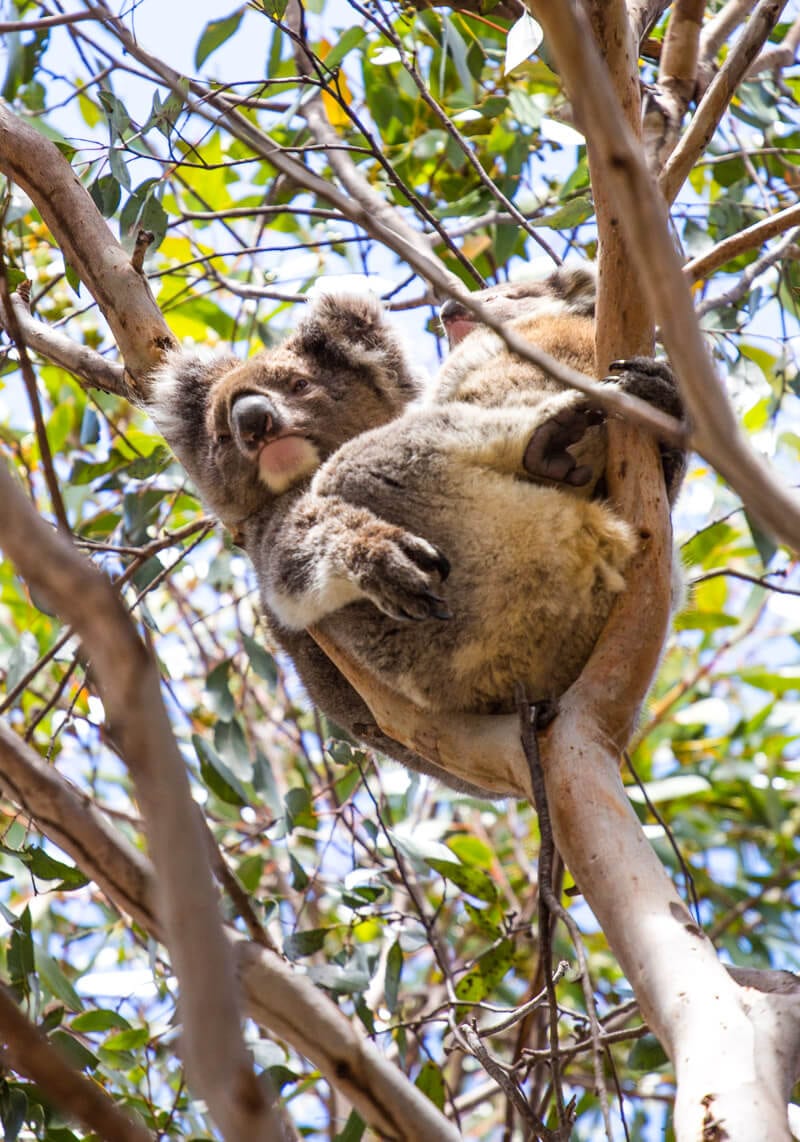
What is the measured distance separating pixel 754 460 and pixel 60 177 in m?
1.87

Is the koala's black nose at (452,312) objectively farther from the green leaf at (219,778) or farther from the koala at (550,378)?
the green leaf at (219,778)

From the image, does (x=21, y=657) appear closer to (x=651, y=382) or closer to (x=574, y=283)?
(x=574, y=283)

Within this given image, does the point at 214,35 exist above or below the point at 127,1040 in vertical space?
above

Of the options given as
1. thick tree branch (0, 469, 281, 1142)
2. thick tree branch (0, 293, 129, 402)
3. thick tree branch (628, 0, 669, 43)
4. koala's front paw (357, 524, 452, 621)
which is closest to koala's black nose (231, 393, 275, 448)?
thick tree branch (0, 293, 129, 402)

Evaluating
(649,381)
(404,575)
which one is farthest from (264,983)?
(649,381)

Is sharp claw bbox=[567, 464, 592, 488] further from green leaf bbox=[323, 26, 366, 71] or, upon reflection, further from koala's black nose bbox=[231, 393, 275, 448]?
green leaf bbox=[323, 26, 366, 71]

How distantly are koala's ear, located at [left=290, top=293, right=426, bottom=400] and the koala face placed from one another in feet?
0.70

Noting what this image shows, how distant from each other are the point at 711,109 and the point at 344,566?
96 cm

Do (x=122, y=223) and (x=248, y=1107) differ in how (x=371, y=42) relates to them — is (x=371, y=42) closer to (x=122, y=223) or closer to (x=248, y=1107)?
(x=122, y=223)

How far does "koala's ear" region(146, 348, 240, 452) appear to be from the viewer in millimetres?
2691

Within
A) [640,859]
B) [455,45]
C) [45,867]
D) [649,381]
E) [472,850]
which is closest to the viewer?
[640,859]

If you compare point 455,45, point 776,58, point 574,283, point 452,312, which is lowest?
point 452,312

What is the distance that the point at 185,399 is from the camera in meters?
2.77

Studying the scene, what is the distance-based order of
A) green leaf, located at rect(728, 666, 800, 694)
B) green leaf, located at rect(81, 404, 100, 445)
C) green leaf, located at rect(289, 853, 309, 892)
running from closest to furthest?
green leaf, located at rect(289, 853, 309, 892), green leaf, located at rect(81, 404, 100, 445), green leaf, located at rect(728, 666, 800, 694)
